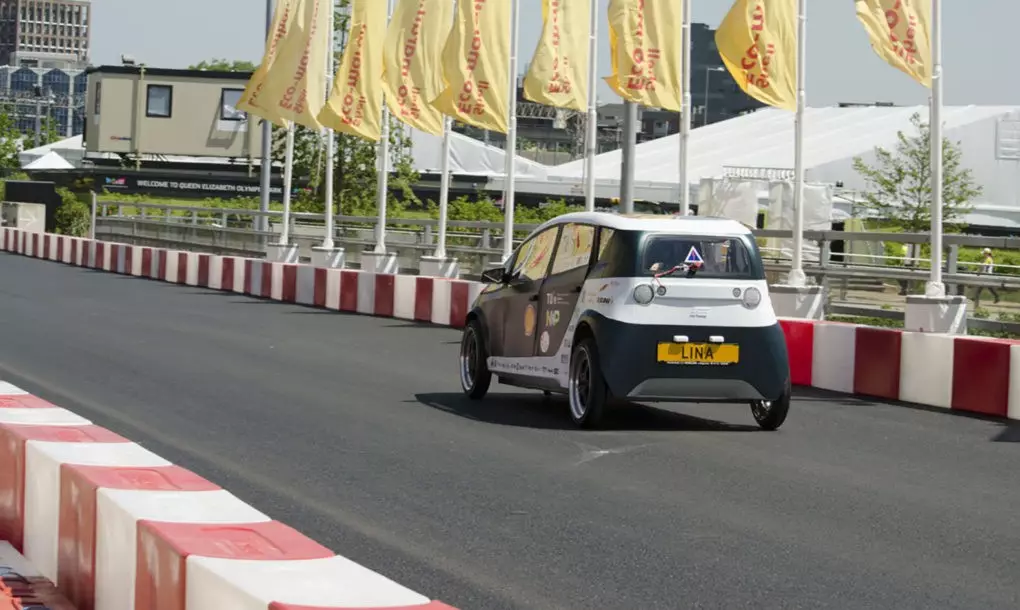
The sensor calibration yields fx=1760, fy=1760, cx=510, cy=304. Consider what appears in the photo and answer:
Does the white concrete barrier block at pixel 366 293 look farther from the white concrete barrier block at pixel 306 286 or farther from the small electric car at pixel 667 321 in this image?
the small electric car at pixel 667 321

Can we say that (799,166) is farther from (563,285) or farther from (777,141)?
(777,141)

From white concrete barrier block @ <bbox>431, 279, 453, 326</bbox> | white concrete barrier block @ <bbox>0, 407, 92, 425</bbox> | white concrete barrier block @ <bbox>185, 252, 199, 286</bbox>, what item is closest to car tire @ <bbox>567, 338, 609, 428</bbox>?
white concrete barrier block @ <bbox>0, 407, 92, 425</bbox>

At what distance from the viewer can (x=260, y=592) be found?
4469mm

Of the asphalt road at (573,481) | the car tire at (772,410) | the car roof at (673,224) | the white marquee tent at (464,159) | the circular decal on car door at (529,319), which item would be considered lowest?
the asphalt road at (573,481)

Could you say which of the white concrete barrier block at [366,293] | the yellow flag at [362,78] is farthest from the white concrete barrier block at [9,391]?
the yellow flag at [362,78]

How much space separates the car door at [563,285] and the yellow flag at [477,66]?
47.7 feet

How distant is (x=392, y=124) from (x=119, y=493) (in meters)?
53.2

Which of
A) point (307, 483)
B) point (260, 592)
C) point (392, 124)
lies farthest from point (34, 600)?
point (392, 124)

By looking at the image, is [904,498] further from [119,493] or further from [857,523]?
[119,493]

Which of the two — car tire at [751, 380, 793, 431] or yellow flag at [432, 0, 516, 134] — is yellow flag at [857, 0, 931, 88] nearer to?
car tire at [751, 380, 793, 431]

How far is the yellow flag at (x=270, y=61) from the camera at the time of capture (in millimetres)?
35219

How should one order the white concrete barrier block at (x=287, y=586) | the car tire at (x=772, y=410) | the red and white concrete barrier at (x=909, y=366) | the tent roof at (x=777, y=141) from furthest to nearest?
1. the tent roof at (x=777, y=141)
2. the red and white concrete barrier at (x=909, y=366)
3. the car tire at (x=772, y=410)
4. the white concrete barrier block at (x=287, y=586)

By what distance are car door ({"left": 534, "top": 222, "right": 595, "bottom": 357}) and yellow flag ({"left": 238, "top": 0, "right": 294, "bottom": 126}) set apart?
→ 886 inches

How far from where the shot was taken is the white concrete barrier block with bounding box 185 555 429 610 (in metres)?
4.46
